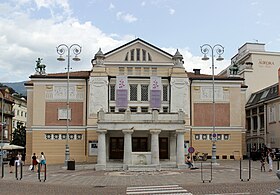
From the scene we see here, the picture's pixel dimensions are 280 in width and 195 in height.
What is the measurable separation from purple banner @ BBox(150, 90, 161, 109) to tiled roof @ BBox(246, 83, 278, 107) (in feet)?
53.5

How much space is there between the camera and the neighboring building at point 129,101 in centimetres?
5194

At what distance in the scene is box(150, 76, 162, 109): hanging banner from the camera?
50469 millimetres

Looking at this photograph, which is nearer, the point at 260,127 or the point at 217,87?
the point at 217,87

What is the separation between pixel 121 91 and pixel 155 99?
4.16 metres

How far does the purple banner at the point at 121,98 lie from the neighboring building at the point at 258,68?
24.9 m

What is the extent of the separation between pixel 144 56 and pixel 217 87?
10.2 m

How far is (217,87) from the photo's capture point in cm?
5475

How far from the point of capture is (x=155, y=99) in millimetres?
50844

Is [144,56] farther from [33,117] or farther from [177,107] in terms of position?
[33,117]

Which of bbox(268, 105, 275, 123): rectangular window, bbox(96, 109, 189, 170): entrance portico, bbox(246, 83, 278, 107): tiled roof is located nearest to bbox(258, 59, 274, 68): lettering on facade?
bbox(246, 83, 278, 107): tiled roof

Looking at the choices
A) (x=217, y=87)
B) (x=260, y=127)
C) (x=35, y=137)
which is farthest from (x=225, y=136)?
(x=35, y=137)

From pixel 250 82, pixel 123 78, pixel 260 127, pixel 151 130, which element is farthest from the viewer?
pixel 250 82

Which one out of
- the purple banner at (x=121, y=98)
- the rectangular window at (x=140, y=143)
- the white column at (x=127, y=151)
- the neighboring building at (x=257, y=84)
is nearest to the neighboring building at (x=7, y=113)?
the purple banner at (x=121, y=98)

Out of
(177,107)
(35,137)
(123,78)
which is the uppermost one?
(123,78)
